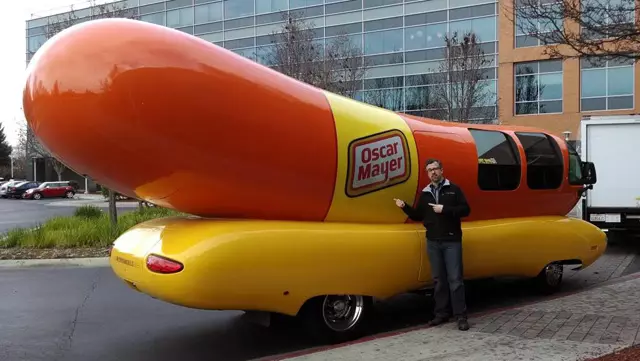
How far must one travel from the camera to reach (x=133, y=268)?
16.8 ft

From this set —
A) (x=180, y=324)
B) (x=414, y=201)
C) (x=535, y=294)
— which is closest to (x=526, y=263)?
(x=535, y=294)

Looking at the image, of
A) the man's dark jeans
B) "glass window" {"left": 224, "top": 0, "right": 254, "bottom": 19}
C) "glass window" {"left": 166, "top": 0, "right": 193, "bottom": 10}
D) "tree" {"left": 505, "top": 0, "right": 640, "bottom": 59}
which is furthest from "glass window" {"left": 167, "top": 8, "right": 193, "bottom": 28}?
the man's dark jeans

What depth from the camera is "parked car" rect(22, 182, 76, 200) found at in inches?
1842

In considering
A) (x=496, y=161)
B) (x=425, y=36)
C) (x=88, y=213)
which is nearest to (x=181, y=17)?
(x=425, y=36)

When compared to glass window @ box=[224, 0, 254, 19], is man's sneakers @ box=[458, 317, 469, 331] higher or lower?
lower

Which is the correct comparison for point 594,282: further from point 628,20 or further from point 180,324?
point 180,324

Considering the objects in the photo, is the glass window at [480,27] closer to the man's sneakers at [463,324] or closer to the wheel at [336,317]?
the man's sneakers at [463,324]

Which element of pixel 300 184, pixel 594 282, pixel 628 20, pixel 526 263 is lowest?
pixel 594 282

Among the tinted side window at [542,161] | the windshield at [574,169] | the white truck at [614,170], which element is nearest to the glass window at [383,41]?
the white truck at [614,170]

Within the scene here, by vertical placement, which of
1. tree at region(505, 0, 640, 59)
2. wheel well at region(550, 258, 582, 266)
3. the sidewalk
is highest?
tree at region(505, 0, 640, 59)

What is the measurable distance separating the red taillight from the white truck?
10046 mm

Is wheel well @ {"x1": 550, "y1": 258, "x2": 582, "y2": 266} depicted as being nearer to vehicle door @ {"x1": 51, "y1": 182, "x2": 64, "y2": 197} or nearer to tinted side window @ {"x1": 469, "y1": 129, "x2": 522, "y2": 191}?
tinted side window @ {"x1": 469, "y1": 129, "x2": 522, "y2": 191}

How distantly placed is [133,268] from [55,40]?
2044 mm

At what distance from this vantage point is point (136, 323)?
654 cm
